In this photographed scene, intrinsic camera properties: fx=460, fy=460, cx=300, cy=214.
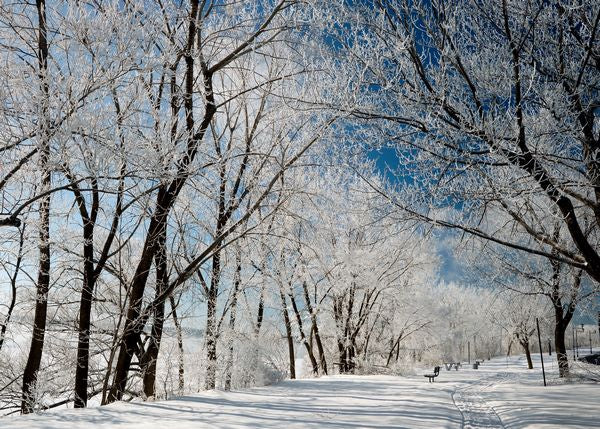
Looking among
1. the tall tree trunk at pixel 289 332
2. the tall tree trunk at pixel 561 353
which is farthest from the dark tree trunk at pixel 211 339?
the tall tree trunk at pixel 561 353

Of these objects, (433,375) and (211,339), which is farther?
(433,375)

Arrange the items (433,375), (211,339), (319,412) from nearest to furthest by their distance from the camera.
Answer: (319,412), (211,339), (433,375)

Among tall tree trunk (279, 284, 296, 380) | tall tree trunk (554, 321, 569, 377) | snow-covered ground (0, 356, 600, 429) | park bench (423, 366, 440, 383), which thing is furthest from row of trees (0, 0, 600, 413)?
tall tree trunk (554, 321, 569, 377)

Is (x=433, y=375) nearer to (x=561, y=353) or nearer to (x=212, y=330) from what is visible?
(x=561, y=353)

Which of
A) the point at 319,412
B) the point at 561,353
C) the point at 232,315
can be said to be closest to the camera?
the point at 319,412

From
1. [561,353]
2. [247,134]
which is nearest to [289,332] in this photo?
[247,134]

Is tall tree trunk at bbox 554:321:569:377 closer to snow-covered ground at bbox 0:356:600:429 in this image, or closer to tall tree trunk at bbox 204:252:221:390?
snow-covered ground at bbox 0:356:600:429

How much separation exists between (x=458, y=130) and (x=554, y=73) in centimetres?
195

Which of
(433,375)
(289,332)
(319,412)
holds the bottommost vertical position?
(433,375)

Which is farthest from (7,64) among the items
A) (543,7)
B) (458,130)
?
(543,7)

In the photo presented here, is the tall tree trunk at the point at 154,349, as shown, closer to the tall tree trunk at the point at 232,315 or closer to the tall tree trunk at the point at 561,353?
the tall tree trunk at the point at 232,315

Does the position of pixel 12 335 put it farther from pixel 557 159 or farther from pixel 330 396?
pixel 557 159

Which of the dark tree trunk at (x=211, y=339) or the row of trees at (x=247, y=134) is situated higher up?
the row of trees at (x=247, y=134)

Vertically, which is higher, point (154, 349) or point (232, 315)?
point (232, 315)
